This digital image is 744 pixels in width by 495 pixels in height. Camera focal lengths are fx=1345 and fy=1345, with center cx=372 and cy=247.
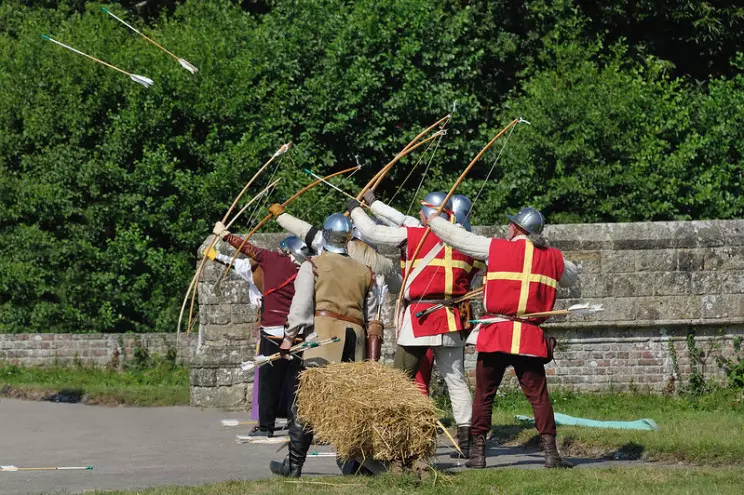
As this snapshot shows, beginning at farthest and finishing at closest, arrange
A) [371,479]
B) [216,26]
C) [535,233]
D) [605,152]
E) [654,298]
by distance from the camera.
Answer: [216,26] < [605,152] < [654,298] < [535,233] < [371,479]

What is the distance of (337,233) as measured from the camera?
32.7ft

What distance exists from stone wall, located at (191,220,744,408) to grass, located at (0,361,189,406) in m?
1.79

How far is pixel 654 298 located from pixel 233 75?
8.92 meters

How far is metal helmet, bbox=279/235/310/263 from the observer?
1188cm

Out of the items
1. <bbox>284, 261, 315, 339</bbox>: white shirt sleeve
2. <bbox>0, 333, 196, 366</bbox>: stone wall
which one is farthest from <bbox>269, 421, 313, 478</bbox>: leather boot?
<bbox>0, 333, 196, 366</bbox>: stone wall

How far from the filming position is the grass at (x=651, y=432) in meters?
10.2

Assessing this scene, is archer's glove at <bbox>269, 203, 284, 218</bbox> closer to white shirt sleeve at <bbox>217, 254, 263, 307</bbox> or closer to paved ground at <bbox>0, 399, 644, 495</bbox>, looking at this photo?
white shirt sleeve at <bbox>217, 254, 263, 307</bbox>

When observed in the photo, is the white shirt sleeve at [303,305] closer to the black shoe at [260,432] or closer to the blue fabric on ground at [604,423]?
the black shoe at [260,432]

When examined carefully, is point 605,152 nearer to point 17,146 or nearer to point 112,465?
point 17,146

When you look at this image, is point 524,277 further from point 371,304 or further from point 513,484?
point 513,484

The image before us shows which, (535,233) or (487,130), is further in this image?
(487,130)

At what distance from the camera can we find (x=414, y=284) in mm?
10539

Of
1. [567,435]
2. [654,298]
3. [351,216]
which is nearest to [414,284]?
[351,216]

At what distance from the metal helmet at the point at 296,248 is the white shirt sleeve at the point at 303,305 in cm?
196
